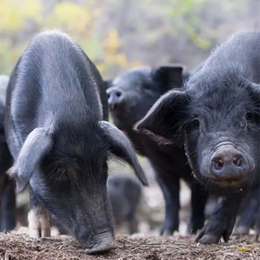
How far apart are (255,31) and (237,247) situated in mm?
2401

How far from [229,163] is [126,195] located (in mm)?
8226

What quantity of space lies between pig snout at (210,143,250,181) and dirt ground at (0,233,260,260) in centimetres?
59

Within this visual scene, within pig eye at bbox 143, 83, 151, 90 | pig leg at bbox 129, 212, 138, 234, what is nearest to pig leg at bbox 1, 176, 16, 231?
pig eye at bbox 143, 83, 151, 90

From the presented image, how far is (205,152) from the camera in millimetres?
5211

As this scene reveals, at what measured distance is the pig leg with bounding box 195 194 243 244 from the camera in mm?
5926

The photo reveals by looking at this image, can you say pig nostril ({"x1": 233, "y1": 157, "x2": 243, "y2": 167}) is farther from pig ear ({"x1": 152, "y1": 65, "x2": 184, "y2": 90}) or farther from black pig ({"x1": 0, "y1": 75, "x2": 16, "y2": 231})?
black pig ({"x1": 0, "y1": 75, "x2": 16, "y2": 231})

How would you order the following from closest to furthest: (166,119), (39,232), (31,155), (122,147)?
(31,155)
(122,147)
(39,232)
(166,119)

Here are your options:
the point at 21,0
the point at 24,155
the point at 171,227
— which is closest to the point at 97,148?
the point at 24,155

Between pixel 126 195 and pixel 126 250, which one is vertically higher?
pixel 126 195

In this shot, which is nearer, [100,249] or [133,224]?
[100,249]

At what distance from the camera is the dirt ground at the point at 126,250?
4457 mm

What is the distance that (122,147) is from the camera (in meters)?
4.87

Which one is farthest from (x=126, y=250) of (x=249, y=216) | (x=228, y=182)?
(x=249, y=216)

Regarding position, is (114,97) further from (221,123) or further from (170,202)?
(221,123)
